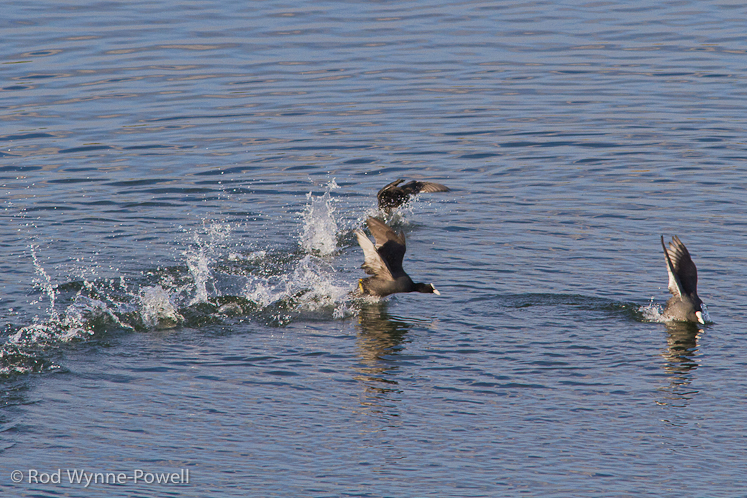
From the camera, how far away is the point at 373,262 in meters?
11.2

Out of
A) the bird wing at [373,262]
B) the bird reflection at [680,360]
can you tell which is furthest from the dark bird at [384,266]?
the bird reflection at [680,360]

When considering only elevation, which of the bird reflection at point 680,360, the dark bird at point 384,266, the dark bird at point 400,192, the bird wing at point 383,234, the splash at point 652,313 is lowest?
the bird reflection at point 680,360

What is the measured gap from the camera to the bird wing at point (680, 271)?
407 inches

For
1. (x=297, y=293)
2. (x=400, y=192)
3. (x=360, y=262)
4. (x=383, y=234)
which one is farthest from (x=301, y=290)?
(x=400, y=192)

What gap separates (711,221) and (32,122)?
12.2 m

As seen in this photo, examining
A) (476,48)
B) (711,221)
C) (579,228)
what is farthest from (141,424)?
(476,48)

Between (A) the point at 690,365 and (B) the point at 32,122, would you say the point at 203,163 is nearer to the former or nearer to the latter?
(B) the point at 32,122

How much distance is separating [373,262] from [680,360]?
11.4 ft

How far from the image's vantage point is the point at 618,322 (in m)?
10.4

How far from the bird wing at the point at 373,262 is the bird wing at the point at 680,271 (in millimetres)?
2958

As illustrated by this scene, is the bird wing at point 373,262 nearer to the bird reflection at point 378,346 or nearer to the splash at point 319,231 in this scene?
the bird reflection at point 378,346

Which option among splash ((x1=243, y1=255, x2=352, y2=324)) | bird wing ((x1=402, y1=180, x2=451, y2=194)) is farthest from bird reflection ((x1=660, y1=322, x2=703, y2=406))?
bird wing ((x1=402, y1=180, x2=451, y2=194))

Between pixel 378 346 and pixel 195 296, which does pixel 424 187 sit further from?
pixel 378 346

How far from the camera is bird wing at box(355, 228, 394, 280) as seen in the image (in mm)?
10961
